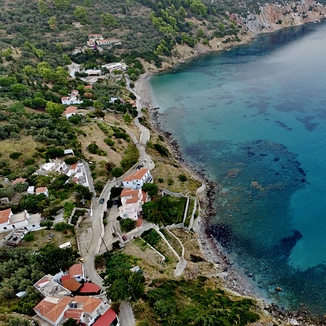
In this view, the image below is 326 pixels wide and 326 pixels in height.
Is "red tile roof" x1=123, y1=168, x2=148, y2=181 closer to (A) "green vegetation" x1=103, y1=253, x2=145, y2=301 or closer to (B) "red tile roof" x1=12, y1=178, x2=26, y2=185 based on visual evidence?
(B) "red tile roof" x1=12, y1=178, x2=26, y2=185

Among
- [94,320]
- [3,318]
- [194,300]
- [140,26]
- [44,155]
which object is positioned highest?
[140,26]

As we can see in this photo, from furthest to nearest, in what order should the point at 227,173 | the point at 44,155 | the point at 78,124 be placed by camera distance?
1. the point at 78,124
2. the point at 227,173
3. the point at 44,155

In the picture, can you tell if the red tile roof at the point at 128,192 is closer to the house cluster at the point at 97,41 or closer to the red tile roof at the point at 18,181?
the red tile roof at the point at 18,181

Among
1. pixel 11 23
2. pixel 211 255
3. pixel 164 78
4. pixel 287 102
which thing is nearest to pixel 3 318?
pixel 211 255

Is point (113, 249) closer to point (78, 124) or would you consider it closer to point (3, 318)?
point (3, 318)

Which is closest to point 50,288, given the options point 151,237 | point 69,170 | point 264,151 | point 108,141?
point 151,237

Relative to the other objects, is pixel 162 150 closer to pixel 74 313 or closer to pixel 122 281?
pixel 122 281

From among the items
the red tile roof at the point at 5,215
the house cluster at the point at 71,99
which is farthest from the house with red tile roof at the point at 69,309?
the house cluster at the point at 71,99
